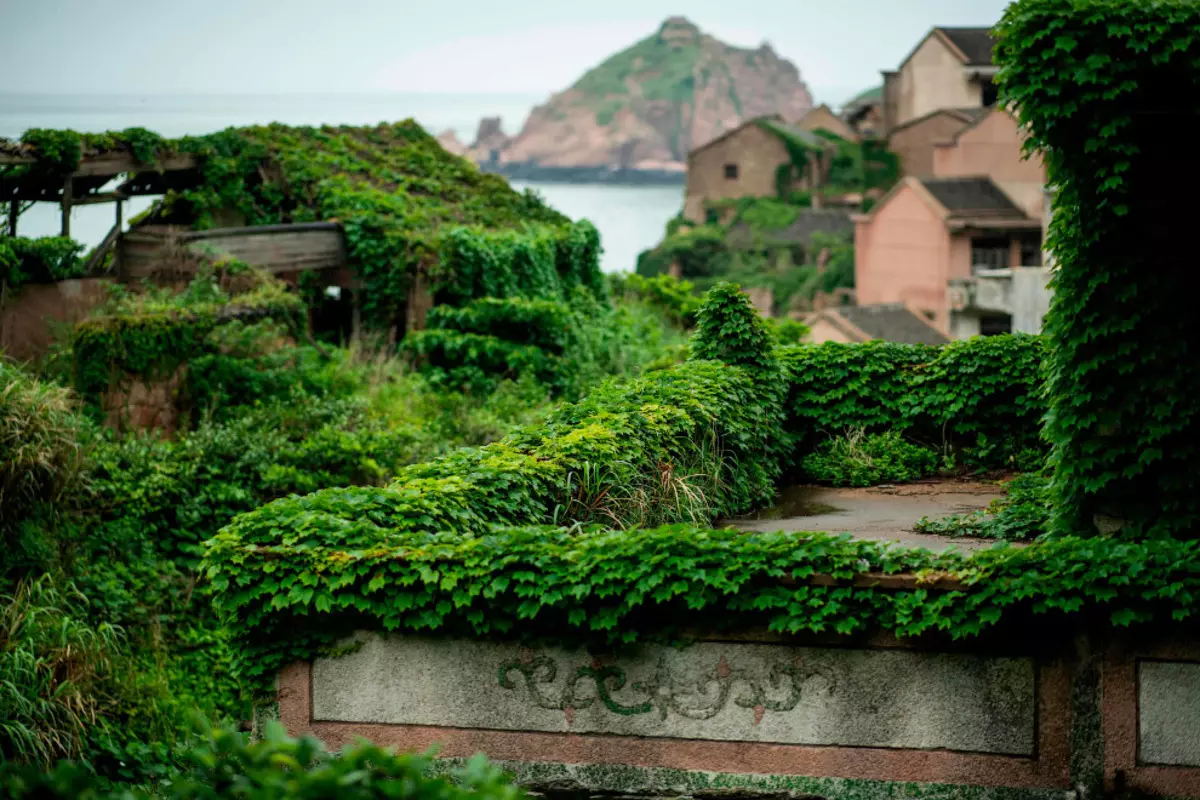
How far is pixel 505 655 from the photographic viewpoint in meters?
9.29

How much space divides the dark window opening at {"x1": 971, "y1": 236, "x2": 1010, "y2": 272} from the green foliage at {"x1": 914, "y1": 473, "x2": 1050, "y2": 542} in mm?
43241

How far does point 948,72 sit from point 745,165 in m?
16.2

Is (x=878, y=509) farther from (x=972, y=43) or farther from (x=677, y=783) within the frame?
(x=972, y=43)

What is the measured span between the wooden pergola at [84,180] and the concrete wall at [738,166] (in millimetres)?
59648

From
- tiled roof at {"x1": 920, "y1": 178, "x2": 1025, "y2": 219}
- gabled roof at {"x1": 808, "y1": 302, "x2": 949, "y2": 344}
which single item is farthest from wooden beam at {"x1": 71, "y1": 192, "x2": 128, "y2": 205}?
tiled roof at {"x1": 920, "y1": 178, "x2": 1025, "y2": 219}

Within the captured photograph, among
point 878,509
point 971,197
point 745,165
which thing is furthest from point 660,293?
point 745,165

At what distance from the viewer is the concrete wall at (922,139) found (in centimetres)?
7181

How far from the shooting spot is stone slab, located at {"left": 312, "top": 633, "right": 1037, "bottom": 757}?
900 centimetres

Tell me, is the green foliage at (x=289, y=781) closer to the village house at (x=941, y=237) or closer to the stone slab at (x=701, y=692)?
the stone slab at (x=701, y=692)

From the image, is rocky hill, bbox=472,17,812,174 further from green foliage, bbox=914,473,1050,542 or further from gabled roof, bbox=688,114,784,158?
green foliage, bbox=914,473,1050,542

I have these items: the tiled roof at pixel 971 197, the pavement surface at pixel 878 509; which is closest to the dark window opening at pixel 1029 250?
the tiled roof at pixel 971 197

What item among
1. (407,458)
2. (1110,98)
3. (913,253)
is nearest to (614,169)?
(913,253)

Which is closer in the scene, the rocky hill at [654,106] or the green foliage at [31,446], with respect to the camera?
the green foliage at [31,446]

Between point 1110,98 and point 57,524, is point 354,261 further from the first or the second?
point 1110,98
